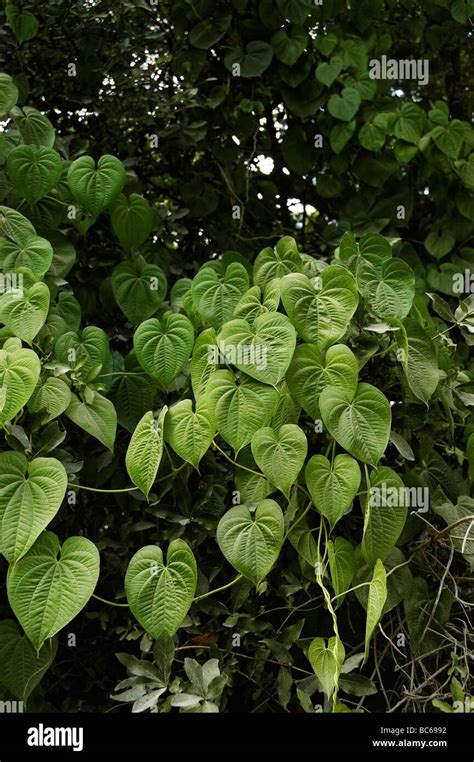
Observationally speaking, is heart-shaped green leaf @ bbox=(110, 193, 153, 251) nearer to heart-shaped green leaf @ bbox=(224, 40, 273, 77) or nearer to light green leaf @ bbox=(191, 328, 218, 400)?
light green leaf @ bbox=(191, 328, 218, 400)

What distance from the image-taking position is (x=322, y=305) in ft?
4.48

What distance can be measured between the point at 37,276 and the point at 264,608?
0.74 meters

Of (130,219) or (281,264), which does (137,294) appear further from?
(281,264)

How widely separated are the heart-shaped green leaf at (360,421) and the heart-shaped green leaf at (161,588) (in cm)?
29

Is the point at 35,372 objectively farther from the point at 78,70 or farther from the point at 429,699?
the point at 78,70

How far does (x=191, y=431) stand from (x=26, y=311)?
0.34 metres

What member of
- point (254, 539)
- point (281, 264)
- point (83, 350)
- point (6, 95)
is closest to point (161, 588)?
point (254, 539)

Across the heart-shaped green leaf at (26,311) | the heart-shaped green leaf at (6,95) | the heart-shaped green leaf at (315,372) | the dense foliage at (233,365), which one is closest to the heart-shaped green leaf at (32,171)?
the dense foliage at (233,365)

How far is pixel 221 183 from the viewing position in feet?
7.50

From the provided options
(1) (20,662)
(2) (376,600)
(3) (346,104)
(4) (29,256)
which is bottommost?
(1) (20,662)

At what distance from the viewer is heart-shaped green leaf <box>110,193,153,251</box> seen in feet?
5.89

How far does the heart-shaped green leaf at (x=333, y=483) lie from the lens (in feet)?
4.15

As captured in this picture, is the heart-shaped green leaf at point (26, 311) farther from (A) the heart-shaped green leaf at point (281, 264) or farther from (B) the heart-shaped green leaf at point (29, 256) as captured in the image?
(A) the heart-shaped green leaf at point (281, 264)

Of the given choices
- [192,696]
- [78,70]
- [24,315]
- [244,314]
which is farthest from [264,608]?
[78,70]
